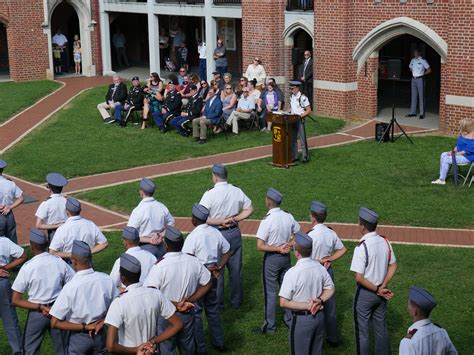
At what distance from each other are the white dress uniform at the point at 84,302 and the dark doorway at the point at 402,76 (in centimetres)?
1769

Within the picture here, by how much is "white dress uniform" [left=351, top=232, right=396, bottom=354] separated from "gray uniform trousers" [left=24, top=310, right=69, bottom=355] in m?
3.15

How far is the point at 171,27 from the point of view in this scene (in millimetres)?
34062

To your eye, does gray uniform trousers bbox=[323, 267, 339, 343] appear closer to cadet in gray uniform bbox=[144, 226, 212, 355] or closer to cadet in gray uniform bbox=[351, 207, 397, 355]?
cadet in gray uniform bbox=[351, 207, 397, 355]

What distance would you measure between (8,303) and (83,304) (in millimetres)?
2107

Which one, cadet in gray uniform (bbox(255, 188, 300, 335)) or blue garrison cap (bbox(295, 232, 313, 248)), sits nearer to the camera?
blue garrison cap (bbox(295, 232, 313, 248))

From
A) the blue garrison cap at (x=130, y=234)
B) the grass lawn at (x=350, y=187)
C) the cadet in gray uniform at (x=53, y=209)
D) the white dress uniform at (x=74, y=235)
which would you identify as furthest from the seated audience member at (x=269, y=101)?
the blue garrison cap at (x=130, y=234)

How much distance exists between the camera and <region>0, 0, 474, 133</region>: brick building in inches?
802

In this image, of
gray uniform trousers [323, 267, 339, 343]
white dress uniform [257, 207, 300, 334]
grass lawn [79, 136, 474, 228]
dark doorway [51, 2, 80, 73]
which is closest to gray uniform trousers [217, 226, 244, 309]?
white dress uniform [257, 207, 300, 334]

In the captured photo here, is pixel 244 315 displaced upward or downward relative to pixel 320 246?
downward

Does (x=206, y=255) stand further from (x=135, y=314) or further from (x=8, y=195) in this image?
(x=8, y=195)

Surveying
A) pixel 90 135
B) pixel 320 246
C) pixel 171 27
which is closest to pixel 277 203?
pixel 320 246

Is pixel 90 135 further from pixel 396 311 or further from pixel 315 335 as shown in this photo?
pixel 315 335

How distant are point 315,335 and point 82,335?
92.1 inches

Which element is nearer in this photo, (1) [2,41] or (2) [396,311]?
(2) [396,311]
